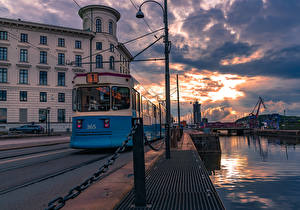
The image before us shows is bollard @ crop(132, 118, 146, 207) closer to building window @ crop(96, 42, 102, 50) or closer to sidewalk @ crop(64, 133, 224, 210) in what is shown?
sidewalk @ crop(64, 133, 224, 210)

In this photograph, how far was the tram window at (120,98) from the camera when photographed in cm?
1216

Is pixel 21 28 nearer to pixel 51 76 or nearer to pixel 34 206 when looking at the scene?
pixel 51 76

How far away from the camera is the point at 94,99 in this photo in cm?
1210

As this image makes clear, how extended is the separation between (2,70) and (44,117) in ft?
36.6

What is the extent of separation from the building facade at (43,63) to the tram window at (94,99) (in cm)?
3403

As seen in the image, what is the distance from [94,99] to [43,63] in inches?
1686

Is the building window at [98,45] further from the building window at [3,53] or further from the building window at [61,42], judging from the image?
the building window at [3,53]

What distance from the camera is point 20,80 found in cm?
4797

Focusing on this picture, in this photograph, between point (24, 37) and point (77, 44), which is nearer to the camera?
point (24, 37)

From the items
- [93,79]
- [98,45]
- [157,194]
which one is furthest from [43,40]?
[157,194]

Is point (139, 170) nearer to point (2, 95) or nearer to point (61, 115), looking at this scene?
point (61, 115)

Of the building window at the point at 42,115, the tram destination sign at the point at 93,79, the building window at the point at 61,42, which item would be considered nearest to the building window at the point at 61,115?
the building window at the point at 42,115

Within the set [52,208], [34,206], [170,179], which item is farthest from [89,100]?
[52,208]

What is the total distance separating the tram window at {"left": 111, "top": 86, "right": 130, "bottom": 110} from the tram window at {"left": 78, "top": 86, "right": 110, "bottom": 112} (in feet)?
0.92
